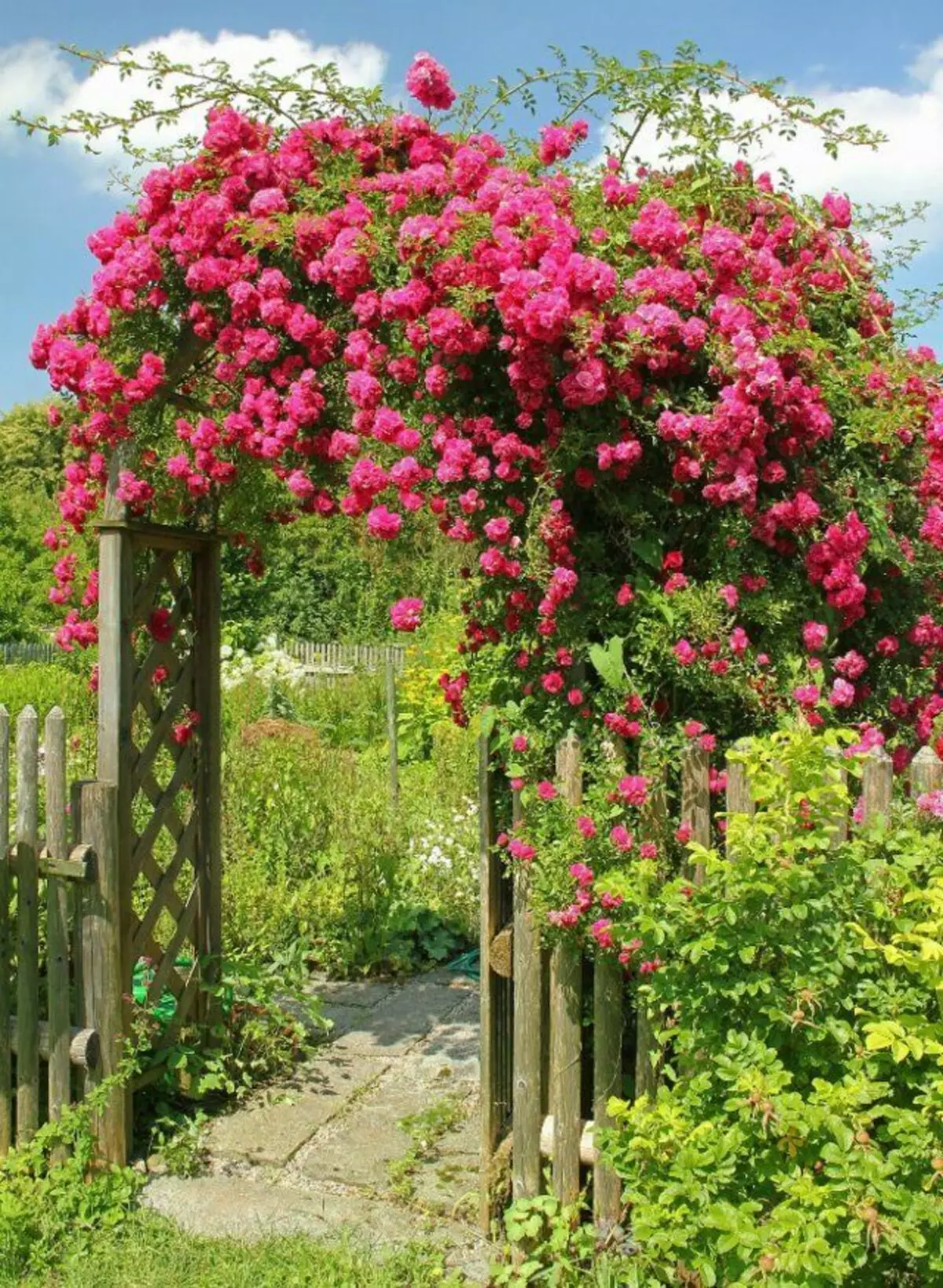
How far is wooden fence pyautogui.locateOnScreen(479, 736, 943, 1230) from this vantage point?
9.74 ft

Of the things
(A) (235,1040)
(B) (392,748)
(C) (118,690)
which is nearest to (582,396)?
(C) (118,690)

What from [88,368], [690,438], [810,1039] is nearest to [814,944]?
[810,1039]

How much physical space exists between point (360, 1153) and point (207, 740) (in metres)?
1.55

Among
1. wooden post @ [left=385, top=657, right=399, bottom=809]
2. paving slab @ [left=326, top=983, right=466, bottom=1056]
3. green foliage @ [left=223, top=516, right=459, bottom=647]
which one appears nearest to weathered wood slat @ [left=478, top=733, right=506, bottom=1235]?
paving slab @ [left=326, top=983, right=466, bottom=1056]

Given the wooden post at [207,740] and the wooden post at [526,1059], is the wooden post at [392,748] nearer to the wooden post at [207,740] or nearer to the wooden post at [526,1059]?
the wooden post at [207,740]

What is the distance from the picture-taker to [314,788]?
677cm

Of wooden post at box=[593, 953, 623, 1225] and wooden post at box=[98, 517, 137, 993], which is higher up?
wooden post at box=[98, 517, 137, 993]

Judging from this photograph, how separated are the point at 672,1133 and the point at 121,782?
219 centimetres

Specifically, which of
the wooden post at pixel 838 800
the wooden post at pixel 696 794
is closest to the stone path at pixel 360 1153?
the wooden post at pixel 696 794

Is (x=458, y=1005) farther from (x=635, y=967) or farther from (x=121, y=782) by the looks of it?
(x=635, y=967)

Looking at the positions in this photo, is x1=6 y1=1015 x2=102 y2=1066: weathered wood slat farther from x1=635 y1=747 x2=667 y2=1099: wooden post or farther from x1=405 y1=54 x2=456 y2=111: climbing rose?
x1=405 y1=54 x2=456 y2=111: climbing rose

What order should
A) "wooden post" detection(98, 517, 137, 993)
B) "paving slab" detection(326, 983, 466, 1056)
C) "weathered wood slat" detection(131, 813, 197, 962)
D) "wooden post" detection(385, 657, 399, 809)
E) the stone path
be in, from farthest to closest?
"wooden post" detection(385, 657, 399, 809), "paving slab" detection(326, 983, 466, 1056), "weathered wood slat" detection(131, 813, 197, 962), "wooden post" detection(98, 517, 137, 993), the stone path

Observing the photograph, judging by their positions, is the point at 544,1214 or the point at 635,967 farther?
the point at 544,1214

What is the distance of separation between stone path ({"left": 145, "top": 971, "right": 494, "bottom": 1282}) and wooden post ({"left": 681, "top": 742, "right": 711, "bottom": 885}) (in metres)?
1.35
